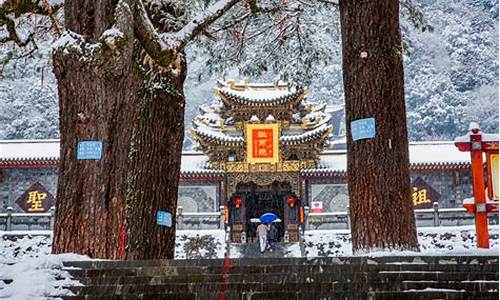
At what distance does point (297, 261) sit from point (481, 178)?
17.6 ft

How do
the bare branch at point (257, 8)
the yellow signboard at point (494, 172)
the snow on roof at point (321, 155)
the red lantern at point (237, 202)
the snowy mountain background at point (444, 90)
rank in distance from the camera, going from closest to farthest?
the bare branch at point (257, 8) < the yellow signboard at point (494, 172) < the snow on roof at point (321, 155) < the red lantern at point (237, 202) < the snowy mountain background at point (444, 90)

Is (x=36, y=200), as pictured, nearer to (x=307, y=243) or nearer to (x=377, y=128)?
(x=307, y=243)

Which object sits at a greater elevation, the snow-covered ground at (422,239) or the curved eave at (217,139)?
the curved eave at (217,139)

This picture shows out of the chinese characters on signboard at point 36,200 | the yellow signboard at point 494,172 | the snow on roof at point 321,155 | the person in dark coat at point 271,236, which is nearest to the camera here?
the yellow signboard at point 494,172

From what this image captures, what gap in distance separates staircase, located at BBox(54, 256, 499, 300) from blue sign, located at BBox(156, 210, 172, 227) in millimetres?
2676

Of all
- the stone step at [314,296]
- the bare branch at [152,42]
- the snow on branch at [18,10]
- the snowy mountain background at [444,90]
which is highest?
the snowy mountain background at [444,90]

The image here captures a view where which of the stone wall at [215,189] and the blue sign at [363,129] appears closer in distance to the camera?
the blue sign at [363,129]

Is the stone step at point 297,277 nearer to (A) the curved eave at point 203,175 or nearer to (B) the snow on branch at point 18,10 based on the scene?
(B) the snow on branch at point 18,10

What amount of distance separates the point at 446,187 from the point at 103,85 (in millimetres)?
18782

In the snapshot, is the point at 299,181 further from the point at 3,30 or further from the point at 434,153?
the point at 3,30

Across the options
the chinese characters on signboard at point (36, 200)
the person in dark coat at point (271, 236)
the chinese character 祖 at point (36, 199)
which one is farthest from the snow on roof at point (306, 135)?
the chinese character 祖 at point (36, 199)

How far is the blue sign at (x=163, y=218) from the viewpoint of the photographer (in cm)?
739

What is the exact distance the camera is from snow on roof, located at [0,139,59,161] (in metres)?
22.7

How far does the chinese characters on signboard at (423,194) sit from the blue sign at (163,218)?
54.5ft
